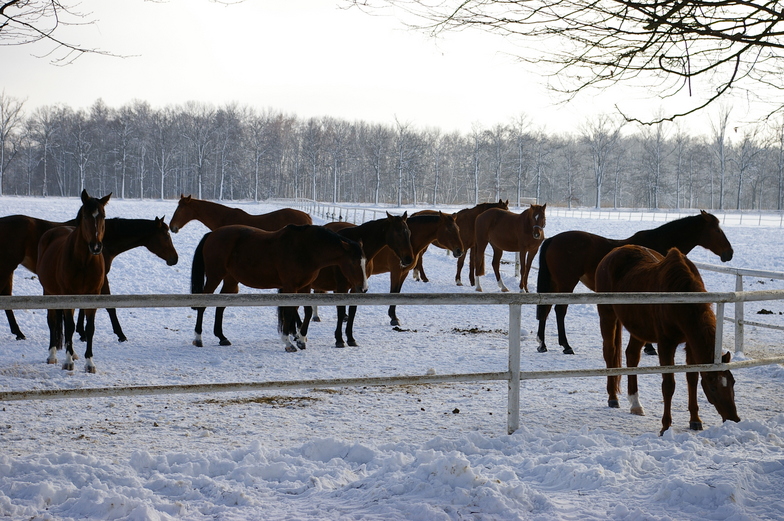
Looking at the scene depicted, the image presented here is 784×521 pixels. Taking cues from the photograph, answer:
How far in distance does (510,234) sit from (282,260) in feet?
25.8

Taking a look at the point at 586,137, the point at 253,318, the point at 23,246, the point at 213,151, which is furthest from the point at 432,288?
the point at 213,151

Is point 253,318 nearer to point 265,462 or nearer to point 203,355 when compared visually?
point 203,355

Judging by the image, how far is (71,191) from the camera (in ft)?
262

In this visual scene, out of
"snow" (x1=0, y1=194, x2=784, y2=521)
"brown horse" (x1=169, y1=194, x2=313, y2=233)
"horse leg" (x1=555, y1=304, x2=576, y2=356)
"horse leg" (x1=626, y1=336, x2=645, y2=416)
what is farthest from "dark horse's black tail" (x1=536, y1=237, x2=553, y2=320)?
"brown horse" (x1=169, y1=194, x2=313, y2=233)

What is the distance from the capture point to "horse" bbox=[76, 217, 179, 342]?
8.77 m

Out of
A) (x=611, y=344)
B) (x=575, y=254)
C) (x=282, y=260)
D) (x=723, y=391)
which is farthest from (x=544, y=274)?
(x=723, y=391)

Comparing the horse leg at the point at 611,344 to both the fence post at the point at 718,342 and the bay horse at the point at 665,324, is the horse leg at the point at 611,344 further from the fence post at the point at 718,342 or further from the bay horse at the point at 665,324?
the fence post at the point at 718,342

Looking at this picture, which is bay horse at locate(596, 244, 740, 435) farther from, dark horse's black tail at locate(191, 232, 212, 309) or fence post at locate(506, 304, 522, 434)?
dark horse's black tail at locate(191, 232, 212, 309)

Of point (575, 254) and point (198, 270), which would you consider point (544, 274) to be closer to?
point (575, 254)

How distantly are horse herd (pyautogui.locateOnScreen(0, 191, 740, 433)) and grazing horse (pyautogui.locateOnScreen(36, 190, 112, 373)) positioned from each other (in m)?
0.01

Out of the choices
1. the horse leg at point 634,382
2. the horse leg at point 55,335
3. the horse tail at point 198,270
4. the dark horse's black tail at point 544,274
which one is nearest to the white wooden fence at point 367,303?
the horse leg at point 634,382

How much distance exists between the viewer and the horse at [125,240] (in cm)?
877

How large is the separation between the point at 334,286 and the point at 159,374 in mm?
3575

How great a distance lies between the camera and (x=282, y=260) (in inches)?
360
